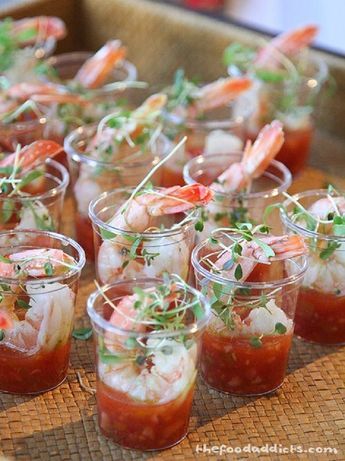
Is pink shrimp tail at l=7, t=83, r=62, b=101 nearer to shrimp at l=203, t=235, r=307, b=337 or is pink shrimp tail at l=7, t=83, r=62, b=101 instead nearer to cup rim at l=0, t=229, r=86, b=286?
cup rim at l=0, t=229, r=86, b=286

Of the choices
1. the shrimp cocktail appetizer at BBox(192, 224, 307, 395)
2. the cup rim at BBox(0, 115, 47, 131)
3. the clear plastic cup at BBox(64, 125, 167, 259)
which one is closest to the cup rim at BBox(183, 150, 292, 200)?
the clear plastic cup at BBox(64, 125, 167, 259)

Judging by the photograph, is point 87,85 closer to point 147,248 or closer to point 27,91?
point 27,91

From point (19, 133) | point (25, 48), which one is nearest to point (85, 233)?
point (19, 133)

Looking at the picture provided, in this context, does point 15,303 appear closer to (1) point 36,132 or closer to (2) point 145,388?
(2) point 145,388

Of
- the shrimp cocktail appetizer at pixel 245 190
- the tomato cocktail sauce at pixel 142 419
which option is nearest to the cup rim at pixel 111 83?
the shrimp cocktail appetizer at pixel 245 190

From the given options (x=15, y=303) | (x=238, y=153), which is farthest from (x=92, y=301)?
(x=238, y=153)

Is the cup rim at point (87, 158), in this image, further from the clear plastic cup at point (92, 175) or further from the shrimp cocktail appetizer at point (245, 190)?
the shrimp cocktail appetizer at point (245, 190)

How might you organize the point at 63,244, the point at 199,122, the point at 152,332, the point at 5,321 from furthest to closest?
the point at 199,122
the point at 63,244
the point at 5,321
the point at 152,332

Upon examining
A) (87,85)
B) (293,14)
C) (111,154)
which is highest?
(111,154)
